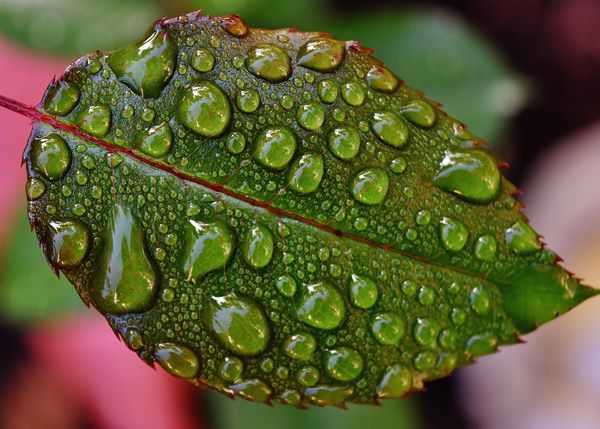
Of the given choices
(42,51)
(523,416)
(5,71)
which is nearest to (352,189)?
(42,51)

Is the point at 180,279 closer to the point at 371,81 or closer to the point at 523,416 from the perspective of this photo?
the point at 371,81

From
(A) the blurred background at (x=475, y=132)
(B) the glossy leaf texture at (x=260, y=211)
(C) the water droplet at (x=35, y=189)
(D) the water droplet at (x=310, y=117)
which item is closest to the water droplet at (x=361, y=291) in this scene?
(B) the glossy leaf texture at (x=260, y=211)

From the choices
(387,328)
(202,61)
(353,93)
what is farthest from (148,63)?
(387,328)

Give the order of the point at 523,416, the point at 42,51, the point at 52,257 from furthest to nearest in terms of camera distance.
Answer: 1. the point at 523,416
2. the point at 42,51
3. the point at 52,257

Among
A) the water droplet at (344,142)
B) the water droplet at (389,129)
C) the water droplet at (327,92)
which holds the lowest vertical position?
the water droplet at (344,142)

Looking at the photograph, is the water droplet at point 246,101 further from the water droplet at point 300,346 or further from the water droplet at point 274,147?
the water droplet at point 300,346

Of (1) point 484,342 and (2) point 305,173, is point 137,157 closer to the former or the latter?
(2) point 305,173
